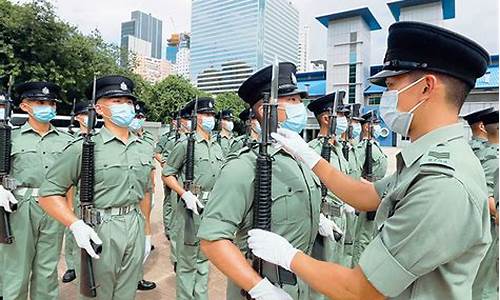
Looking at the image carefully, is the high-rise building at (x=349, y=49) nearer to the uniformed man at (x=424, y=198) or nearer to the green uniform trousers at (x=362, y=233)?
the green uniform trousers at (x=362, y=233)

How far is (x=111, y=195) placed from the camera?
2.71 metres

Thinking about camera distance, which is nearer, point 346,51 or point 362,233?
point 362,233

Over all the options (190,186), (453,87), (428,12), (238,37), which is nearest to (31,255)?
(190,186)

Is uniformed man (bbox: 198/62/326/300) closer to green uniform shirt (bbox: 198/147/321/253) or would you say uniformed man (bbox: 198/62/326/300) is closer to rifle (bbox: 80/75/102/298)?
green uniform shirt (bbox: 198/147/321/253)

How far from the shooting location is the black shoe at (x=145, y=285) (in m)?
4.42

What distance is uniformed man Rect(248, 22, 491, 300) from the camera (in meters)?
1.12

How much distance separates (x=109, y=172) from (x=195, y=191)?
1.78m

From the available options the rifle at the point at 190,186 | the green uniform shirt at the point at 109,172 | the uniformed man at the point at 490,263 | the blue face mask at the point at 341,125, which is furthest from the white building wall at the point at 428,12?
the green uniform shirt at the point at 109,172

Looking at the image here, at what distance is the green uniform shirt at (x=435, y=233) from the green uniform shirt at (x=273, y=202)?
0.64 m

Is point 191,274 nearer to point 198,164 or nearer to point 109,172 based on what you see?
point 198,164

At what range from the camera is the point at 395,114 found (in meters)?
1.53

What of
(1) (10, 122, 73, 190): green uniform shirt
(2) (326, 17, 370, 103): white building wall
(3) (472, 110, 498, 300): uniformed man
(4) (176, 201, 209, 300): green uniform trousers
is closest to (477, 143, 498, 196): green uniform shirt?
(3) (472, 110, 498, 300): uniformed man

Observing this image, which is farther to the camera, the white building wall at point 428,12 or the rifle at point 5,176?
the white building wall at point 428,12

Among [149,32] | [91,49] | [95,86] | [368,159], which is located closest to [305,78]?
[91,49]
